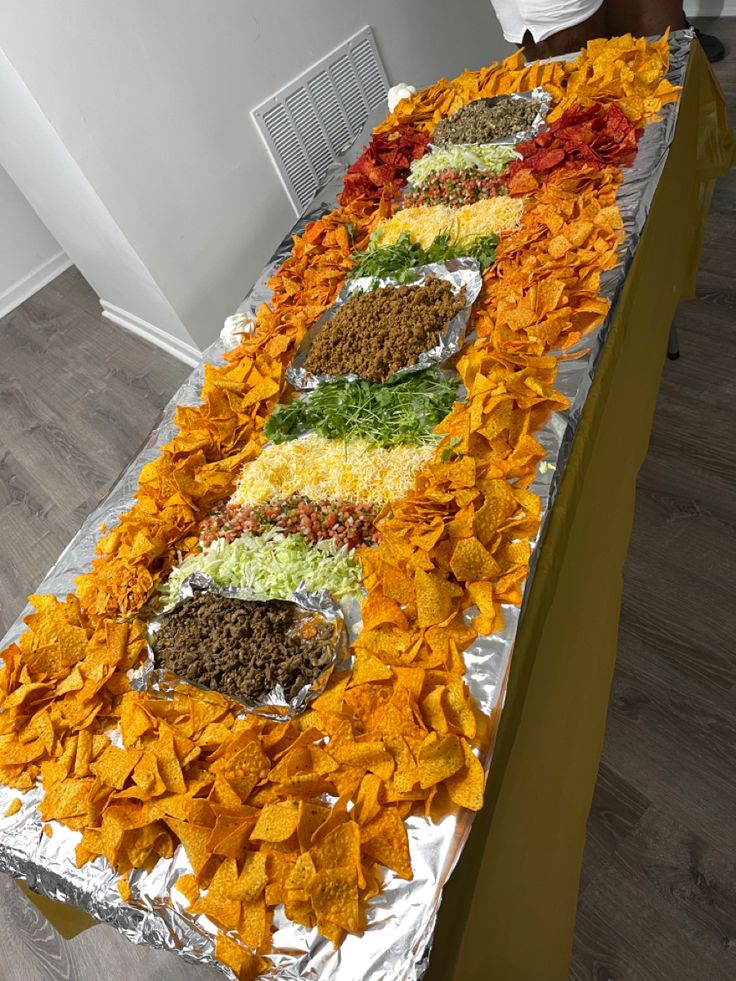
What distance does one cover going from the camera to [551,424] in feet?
4.30

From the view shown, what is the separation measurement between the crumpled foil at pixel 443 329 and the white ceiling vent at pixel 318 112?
4.44 ft

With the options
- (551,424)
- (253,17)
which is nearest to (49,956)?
(551,424)

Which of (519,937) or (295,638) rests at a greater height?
(295,638)

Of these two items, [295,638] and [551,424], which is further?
[551,424]

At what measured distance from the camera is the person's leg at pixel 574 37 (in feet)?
7.84

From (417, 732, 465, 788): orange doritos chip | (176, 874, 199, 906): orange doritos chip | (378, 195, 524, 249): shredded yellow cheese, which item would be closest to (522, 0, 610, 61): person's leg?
(378, 195, 524, 249): shredded yellow cheese

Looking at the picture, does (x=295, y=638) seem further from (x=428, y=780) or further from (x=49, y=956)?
(x=49, y=956)

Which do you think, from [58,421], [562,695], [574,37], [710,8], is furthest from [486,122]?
[710,8]

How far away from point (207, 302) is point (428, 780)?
2.37 metres

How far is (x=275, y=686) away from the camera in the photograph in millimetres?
1104

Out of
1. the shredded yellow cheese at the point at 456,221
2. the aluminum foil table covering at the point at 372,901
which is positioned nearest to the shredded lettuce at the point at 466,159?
the shredded yellow cheese at the point at 456,221

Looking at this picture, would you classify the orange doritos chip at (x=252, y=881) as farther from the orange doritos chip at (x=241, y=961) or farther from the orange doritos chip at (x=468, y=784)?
the orange doritos chip at (x=468, y=784)

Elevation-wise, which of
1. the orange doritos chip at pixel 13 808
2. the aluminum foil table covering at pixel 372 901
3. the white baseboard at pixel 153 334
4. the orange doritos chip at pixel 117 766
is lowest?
the white baseboard at pixel 153 334

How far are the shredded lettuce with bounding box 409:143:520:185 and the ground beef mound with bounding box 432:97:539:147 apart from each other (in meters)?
0.05
